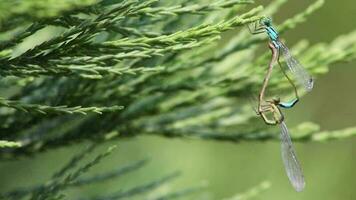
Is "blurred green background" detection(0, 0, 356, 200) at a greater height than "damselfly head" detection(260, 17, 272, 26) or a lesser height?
greater

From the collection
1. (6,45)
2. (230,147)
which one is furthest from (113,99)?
(230,147)

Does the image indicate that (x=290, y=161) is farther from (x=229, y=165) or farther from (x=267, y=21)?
(x=229, y=165)

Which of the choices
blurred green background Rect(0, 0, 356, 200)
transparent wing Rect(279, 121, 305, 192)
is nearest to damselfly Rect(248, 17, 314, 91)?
transparent wing Rect(279, 121, 305, 192)

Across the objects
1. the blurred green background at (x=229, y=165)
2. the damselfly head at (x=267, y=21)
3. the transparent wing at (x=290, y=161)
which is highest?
the blurred green background at (x=229, y=165)

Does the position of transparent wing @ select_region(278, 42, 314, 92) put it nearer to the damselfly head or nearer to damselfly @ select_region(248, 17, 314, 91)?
damselfly @ select_region(248, 17, 314, 91)

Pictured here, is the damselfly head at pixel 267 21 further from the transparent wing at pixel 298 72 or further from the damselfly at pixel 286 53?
the transparent wing at pixel 298 72

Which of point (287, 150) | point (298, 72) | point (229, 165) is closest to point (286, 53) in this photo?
point (298, 72)

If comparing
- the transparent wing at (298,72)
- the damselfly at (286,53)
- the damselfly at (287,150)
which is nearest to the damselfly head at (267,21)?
the damselfly at (286,53)
